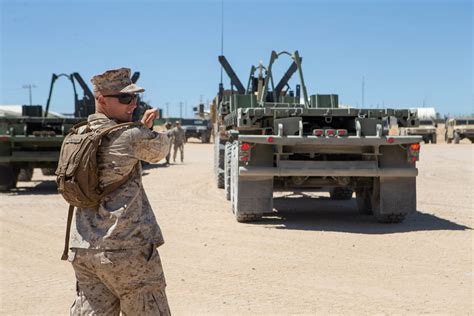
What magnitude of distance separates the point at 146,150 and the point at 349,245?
5.08 metres

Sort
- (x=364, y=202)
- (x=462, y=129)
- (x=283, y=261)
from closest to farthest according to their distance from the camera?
1. (x=283, y=261)
2. (x=364, y=202)
3. (x=462, y=129)

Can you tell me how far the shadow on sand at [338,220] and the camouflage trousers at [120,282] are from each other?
6.05 m

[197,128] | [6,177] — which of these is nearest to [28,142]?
[6,177]

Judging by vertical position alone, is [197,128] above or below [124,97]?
below

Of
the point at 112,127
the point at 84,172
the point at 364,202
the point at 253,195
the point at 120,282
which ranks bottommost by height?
the point at 364,202

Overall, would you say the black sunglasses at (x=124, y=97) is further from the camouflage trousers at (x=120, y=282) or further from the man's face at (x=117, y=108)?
the camouflage trousers at (x=120, y=282)

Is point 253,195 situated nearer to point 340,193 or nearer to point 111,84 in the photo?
point 340,193

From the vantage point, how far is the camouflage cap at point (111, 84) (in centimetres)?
328

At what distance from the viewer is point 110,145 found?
3.25 metres

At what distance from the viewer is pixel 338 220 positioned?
1012 centimetres

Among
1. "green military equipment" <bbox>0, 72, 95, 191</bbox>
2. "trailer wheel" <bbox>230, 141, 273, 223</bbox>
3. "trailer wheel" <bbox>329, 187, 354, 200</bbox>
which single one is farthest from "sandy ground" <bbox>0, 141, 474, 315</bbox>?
"green military equipment" <bbox>0, 72, 95, 191</bbox>

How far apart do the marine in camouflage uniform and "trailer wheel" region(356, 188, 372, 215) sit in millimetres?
7769

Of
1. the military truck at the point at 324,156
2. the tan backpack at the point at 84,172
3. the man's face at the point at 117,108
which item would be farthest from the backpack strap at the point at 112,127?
the military truck at the point at 324,156

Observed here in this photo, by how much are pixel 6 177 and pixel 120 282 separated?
12.2 metres
